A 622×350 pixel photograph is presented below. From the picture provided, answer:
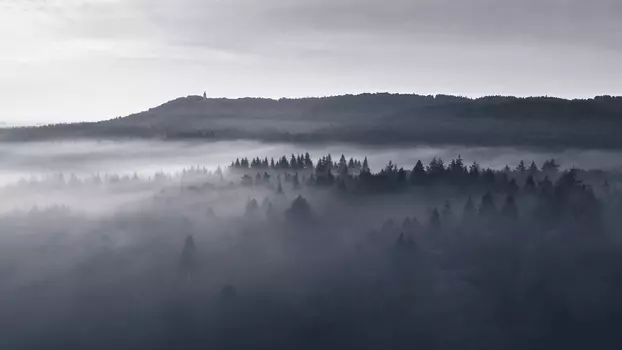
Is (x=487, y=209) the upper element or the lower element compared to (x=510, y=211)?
upper

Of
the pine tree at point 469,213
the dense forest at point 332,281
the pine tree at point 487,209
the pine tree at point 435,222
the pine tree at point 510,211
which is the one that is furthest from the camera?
the pine tree at point 469,213

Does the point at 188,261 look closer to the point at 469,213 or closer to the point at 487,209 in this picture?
the point at 469,213

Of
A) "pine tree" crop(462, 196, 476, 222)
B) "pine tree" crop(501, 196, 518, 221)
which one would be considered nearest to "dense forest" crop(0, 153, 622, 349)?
"pine tree" crop(462, 196, 476, 222)

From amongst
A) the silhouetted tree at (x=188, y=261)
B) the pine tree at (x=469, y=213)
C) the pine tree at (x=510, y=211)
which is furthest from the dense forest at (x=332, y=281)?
the pine tree at (x=510, y=211)

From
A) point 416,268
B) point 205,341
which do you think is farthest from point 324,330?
point 416,268

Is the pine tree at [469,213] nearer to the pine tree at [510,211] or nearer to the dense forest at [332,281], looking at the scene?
the dense forest at [332,281]

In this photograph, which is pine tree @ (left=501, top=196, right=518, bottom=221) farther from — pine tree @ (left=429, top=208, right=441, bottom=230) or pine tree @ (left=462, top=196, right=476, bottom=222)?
pine tree @ (left=429, top=208, right=441, bottom=230)

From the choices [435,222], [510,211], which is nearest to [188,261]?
[435,222]

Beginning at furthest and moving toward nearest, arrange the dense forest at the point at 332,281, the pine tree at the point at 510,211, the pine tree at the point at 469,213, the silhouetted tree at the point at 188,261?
the pine tree at the point at 469,213 < the pine tree at the point at 510,211 < the silhouetted tree at the point at 188,261 < the dense forest at the point at 332,281

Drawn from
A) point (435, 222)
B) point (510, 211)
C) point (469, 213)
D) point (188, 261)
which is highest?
point (510, 211)

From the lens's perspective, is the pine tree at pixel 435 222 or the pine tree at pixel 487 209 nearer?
the pine tree at pixel 435 222

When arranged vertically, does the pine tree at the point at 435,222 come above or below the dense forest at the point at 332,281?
above
